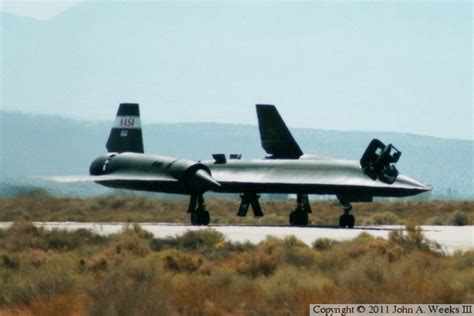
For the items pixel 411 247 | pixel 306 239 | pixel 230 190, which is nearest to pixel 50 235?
pixel 306 239

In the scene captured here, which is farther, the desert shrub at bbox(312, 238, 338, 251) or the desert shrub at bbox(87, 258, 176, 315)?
the desert shrub at bbox(312, 238, 338, 251)

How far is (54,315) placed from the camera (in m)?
15.0

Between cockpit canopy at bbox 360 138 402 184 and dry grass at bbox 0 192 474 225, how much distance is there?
548 cm

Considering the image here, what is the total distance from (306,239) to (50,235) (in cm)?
729

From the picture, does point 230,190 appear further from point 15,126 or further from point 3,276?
point 15,126

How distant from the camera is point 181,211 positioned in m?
59.3

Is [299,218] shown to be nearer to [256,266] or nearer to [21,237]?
[21,237]

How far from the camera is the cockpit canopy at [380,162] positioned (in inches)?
1544

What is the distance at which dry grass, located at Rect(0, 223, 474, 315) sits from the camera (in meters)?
15.0

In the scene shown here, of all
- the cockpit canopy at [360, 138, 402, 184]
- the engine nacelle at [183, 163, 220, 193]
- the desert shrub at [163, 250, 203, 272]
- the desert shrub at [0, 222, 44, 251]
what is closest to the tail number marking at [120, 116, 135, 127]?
the engine nacelle at [183, 163, 220, 193]

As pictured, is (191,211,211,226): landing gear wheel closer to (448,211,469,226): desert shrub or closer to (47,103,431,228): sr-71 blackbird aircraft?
(47,103,431,228): sr-71 blackbird aircraft

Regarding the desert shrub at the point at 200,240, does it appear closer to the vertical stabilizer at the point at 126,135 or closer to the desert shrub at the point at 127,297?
the desert shrub at the point at 127,297

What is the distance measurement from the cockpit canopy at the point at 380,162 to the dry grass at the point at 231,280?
13.1m

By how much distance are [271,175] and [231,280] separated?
24718mm
